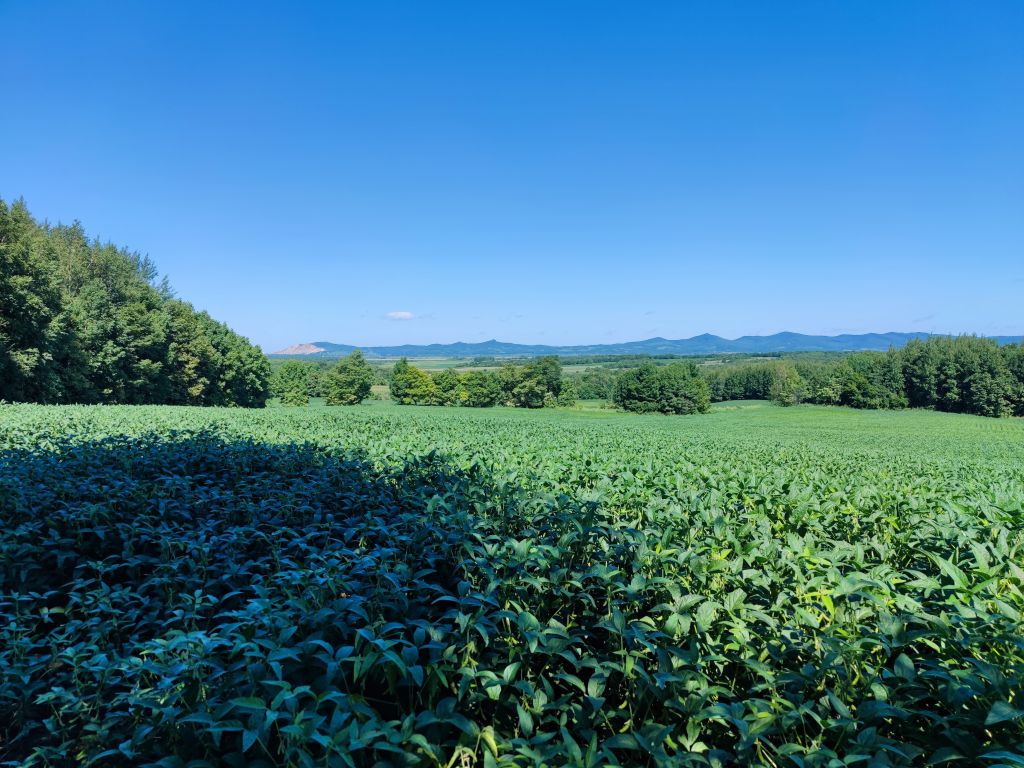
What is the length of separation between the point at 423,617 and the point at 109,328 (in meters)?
50.9

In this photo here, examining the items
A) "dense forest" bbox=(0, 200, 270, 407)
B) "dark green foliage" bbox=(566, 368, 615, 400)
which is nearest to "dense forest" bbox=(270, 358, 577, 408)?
"dense forest" bbox=(0, 200, 270, 407)

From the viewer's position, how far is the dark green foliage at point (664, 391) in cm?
7756

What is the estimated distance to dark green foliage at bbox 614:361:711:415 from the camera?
77562 millimetres

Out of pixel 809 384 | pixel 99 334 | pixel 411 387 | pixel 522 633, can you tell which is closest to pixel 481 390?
pixel 411 387

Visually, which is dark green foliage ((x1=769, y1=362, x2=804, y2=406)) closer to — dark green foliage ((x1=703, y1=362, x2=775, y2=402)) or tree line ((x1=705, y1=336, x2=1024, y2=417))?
tree line ((x1=705, y1=336, x2=1024, y2=417))

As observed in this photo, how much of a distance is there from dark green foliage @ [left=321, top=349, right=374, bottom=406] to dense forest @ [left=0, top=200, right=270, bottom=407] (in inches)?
435

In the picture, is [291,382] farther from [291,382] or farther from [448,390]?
[448,390]

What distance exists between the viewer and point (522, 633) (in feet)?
7.45

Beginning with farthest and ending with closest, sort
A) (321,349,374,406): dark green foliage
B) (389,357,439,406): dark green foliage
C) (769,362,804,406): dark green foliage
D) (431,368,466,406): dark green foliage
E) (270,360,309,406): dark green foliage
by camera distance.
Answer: (769,362,804,406): dark green foliage → (270,360,309,406): dark green foliage → (431,368,466,406): dark green foliage → (389,357,439,406): dark green foliage → (321,349,374,406): dark green foliage

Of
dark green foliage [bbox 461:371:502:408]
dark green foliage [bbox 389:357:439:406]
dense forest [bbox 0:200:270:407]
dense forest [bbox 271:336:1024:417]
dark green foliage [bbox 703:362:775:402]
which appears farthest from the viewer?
dark green foliage [bbox 703:362:775:402]

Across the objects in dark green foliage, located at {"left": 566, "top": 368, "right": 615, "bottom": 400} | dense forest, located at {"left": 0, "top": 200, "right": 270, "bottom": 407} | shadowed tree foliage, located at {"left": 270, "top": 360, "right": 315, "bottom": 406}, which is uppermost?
dense forest, located at {"left": 0, "top": 200, "right": 270, "bottom": 407}

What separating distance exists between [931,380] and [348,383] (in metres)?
86.7

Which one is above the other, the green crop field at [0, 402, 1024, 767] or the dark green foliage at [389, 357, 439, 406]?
the green crop field at [0, 402, 1024, 767]

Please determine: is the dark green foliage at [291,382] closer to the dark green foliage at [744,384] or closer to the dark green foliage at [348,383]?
the dark green foliage at [348,383]
